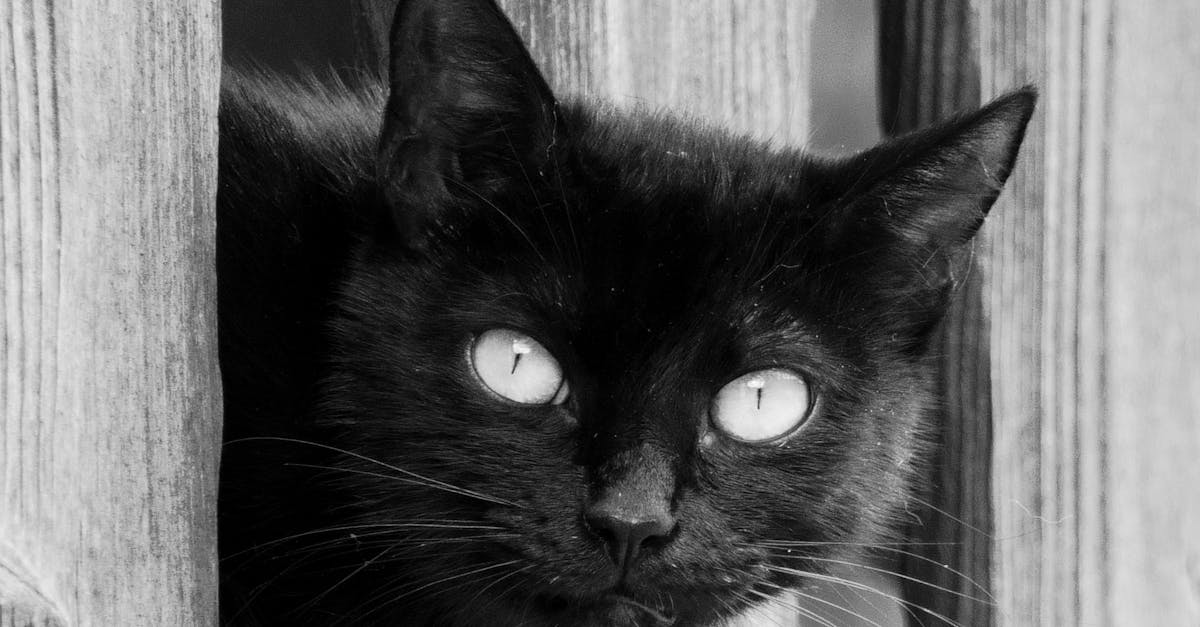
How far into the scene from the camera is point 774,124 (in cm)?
174

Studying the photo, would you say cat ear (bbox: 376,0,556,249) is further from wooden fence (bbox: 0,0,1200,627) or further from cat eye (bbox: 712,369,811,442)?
cat eye (bbox: 712,369,811,442)

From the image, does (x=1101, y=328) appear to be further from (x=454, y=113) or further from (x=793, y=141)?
(x=454, y=113)

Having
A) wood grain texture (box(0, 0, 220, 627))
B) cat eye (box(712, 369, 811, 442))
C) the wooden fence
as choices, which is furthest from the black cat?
wood grain texture (box(0, 0, 220, 627))

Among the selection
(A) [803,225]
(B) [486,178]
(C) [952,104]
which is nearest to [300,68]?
(B) [486,178]

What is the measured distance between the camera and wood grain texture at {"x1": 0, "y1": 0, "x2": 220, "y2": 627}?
925 millimetres

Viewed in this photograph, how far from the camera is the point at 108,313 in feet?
3.31

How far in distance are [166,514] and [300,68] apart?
3.47ft

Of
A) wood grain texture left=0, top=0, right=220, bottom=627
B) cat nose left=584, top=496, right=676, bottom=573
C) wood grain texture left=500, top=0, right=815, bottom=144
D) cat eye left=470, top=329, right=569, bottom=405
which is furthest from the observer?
wood grain texture left=500, top=0, right=815, bottom=144

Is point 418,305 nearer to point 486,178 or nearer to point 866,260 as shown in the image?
point 486,178

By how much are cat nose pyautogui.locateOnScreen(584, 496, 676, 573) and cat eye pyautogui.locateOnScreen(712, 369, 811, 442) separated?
17 cm

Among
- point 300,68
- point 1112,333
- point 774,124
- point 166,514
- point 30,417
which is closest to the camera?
point 30,417

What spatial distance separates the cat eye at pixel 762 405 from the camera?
1485 mm

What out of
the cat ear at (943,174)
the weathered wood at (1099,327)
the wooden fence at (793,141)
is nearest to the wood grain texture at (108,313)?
the wooden fence at (793,141)

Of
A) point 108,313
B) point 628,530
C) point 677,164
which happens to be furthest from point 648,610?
point 108,313
